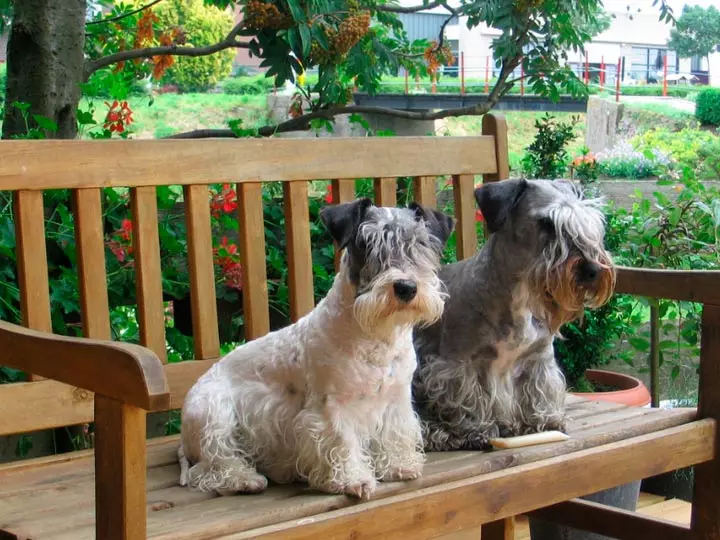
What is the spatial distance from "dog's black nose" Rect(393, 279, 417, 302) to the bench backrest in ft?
3.01

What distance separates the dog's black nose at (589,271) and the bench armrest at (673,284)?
1.86 feet

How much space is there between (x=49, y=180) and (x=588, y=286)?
1317 mm

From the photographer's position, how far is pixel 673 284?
2.73m

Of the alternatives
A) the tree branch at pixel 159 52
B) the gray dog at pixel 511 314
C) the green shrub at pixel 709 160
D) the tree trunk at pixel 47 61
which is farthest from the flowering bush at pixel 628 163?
the gray dog at pixel 511 314

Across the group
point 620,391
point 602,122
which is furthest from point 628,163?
point 620,391

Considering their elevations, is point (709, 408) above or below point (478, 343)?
below

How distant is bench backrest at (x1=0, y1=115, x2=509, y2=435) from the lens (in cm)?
245

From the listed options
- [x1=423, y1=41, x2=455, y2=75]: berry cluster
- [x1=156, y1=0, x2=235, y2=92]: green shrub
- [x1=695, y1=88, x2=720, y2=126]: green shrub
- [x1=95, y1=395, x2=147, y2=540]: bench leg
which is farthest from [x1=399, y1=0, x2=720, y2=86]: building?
[x1=95, y1=395, x2=147, y2=540]: bench leg

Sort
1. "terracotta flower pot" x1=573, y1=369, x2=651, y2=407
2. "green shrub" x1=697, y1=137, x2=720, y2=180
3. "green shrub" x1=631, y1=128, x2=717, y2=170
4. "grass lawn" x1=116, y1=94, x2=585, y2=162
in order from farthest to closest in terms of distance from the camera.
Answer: "grass lawn" x1=116, y1=94, x2=585, y2=162 → "green shrub" x1=631, y1=128, x2=717, y2=170 → "green shrub" x1=697, y1=137, x2=720, y2=180 → "terracotta flower pot" x1=573, y1=369, x2=651, y2=407

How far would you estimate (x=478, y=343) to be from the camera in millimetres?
2420

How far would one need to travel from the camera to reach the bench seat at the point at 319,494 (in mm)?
1885

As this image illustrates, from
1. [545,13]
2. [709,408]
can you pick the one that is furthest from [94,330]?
[545,13]

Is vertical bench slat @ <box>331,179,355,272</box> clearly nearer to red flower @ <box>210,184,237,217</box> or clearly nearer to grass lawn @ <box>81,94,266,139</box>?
red flower @ <box>210,184,237,217</box>

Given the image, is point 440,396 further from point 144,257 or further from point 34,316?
point 34,316
